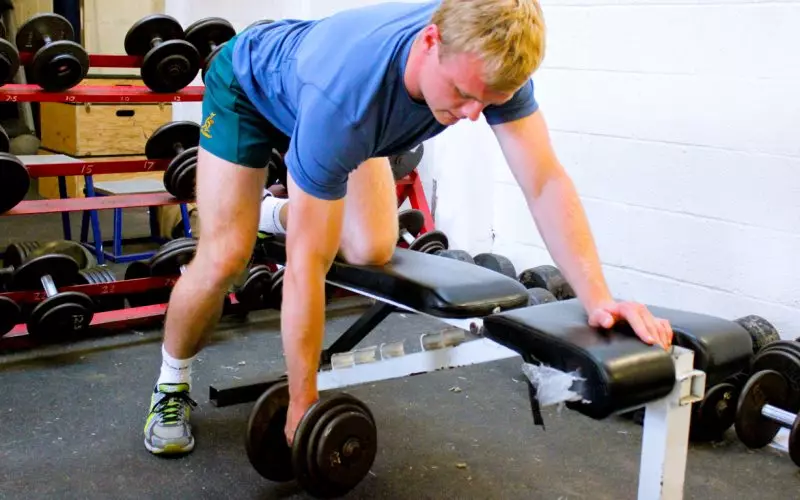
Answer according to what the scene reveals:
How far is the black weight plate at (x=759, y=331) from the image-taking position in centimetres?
239

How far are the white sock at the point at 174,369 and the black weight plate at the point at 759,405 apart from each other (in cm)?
135

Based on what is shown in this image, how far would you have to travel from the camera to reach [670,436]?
4.22 ft

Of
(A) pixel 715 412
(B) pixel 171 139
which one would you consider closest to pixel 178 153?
(B) pixel 171 139

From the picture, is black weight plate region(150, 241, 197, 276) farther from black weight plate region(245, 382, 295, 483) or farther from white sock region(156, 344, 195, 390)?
black weight plate region(245, 382, 295, 483)

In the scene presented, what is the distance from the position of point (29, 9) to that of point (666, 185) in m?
4.82

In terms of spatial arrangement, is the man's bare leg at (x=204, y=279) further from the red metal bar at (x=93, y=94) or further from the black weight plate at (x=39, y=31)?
the black weight plate at (x=39, y=31)

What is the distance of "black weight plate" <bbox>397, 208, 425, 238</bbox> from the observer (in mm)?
3444

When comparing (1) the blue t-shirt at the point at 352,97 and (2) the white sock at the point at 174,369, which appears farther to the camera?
(2) the white sock at the point at 174,369

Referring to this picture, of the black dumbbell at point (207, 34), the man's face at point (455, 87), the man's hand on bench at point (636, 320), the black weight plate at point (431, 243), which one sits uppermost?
the man's face at point (455, 87)

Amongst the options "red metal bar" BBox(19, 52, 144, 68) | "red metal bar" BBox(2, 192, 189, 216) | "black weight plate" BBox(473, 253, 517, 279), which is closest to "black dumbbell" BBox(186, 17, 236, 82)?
"red metal bar" BBox(19, 52, 144, 68)

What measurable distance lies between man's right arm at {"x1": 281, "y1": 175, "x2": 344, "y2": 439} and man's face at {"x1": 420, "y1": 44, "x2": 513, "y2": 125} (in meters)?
0.25

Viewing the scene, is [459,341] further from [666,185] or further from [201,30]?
[201,30]

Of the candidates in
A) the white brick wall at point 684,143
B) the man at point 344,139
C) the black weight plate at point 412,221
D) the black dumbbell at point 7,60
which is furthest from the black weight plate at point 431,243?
the black dumbbell at point 7,60

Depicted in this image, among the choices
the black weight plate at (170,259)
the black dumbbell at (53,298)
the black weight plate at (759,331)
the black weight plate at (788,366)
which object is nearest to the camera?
the black weight plate at (788,366)
